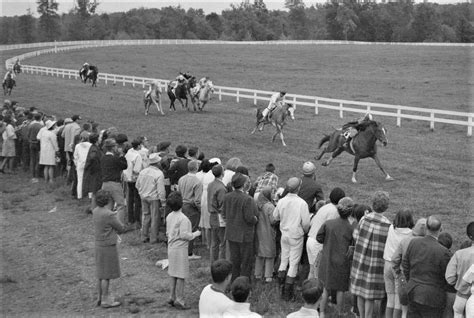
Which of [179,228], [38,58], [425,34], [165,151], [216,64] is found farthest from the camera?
[425,34]

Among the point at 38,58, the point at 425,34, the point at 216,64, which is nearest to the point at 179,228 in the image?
the point at 216,64

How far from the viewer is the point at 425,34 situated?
10519cm

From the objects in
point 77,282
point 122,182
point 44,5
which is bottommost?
point 77,282

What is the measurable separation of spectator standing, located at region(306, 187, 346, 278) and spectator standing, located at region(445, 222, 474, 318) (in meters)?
1.91

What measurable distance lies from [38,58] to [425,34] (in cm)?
6198

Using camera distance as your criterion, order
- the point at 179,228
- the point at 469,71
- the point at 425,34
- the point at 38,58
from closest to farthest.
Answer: the point at 179,228
the point at 469,71
the point at 38,58
the point at 425,34

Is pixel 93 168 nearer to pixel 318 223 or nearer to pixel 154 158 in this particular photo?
pixel 154 158

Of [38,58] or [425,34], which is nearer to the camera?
[38,58]

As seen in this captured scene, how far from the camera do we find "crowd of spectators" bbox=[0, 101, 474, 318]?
734cm

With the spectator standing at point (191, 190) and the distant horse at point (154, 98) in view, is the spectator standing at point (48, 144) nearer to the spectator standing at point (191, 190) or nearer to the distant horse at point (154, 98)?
the spectator standing at point (191, 190)

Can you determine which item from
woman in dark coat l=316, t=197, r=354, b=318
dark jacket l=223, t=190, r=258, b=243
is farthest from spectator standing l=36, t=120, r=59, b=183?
woman in dark coat l=316, t=197, r=354, b=318

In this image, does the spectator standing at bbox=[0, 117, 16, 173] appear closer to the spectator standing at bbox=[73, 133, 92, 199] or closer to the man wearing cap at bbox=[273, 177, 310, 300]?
the spectator standing at bbox=[73, 133, 92, 199]

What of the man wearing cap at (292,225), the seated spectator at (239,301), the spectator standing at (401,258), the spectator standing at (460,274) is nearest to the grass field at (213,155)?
the man wearing cap at (292,225)

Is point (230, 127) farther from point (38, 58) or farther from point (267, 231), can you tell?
point (38, 58)
